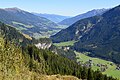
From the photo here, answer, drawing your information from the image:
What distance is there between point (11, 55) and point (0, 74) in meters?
2.14

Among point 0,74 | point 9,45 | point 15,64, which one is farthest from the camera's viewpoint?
point 9,45

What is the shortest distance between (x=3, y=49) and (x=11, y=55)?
2.91 feet

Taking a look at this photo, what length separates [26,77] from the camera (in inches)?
1102

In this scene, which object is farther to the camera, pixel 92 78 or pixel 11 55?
pixel 92 78

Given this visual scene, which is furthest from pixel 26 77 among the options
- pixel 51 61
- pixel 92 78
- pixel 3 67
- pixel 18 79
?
pixel 51 61

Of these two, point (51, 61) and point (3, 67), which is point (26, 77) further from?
point (51, 61)

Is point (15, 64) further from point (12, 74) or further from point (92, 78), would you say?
point (92, 78)

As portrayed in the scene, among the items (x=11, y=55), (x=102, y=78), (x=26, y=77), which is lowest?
(x=102, y=78)

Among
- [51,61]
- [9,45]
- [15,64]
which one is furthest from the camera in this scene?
[51,61]

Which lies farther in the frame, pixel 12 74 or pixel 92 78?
pixel 92 78

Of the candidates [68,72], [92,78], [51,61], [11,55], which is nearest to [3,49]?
[11,55]

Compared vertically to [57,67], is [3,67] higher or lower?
higher

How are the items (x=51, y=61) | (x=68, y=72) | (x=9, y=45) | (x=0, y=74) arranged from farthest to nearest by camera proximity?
1. (x=51, y=61)
2. (x=68, y=72)
3. (x=9, y=45)
4. (x=0, y=74)

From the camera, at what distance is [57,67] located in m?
181
